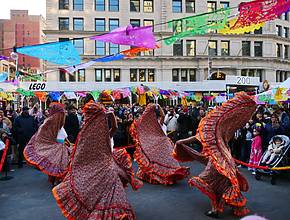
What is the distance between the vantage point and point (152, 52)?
36.7m

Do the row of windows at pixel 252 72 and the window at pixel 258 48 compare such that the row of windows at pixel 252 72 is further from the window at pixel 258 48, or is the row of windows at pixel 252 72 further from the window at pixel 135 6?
the window at pixel 135 6

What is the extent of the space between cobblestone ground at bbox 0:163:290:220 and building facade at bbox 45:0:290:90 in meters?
29.1

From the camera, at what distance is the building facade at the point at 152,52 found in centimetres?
3594

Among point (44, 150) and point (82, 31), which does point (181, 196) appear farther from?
point (82, 31)

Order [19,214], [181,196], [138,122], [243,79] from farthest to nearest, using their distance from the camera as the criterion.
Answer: [243,79] → [138,122] → [181,196] → [19,214]

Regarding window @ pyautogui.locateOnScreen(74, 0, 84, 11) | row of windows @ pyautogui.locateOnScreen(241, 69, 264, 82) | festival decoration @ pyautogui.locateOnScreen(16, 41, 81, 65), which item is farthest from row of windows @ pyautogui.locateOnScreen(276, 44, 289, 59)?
festival decoration @ pyautogui.locateOnScreen(16, 41, 81, 65)

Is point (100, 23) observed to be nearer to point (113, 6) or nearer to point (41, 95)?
point (113, 6)

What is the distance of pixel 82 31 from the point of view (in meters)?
36.2

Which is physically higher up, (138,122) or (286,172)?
(138,122)

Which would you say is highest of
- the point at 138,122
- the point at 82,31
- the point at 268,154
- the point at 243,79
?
the point at 82,31

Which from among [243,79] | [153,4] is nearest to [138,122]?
[243,79]

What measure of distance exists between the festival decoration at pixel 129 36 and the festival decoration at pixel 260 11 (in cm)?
220

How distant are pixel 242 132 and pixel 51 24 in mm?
31007

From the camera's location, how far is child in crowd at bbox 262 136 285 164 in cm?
757
